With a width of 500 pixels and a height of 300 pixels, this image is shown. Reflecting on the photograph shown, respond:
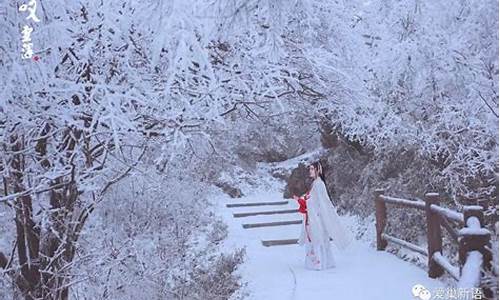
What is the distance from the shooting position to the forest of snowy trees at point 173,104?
3.48 metres

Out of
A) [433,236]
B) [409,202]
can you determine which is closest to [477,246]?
[433,236]

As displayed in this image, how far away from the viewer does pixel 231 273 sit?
25.4 ft

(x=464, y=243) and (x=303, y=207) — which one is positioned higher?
(x=464, y=243)

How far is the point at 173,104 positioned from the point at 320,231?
3340 millimetres

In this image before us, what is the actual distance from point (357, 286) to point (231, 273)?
2.37 m

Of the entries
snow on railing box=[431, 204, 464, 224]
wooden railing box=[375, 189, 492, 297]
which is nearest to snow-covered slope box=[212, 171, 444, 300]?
wooden railing box=[375, 189, 492, 297]

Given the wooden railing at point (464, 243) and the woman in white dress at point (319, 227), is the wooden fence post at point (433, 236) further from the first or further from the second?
the woman in white dress at point (319, 227)

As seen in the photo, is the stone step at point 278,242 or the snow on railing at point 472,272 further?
the stone step at point 278,242

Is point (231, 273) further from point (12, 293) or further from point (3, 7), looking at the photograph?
point (3, 7)

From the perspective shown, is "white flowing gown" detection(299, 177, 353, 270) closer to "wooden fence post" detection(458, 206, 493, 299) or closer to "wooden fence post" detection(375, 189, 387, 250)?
"wooden fence post" detection(375, 189, 387, 250)

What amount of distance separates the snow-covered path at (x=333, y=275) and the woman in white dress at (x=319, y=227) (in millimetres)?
160

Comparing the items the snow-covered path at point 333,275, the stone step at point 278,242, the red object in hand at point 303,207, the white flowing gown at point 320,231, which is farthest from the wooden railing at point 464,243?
the stone step at point 278,242

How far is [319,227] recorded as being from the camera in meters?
7.02

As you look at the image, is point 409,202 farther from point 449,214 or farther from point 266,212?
point 266,212
